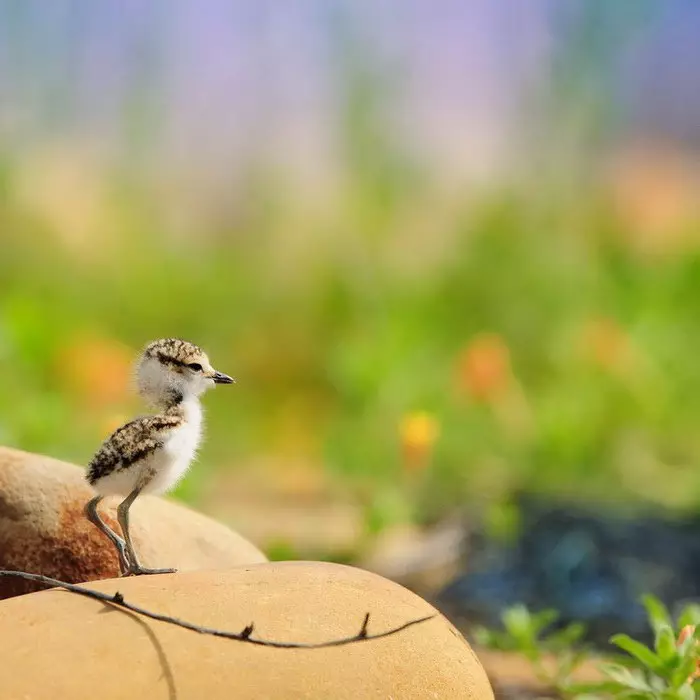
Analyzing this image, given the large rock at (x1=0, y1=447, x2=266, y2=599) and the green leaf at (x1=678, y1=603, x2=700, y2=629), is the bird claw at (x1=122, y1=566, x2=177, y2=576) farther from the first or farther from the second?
the green leaf at (x1=678, y1=603, x2=700, y2=629)

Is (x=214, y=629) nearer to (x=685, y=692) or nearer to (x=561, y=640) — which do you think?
(x=685, y=692)

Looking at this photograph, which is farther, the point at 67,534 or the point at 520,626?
the point at 520,626

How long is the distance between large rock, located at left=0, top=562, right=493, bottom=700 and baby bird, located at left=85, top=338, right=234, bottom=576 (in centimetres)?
19

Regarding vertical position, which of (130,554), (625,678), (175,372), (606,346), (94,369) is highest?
(606,346)

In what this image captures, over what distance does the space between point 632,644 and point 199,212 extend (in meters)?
7.29

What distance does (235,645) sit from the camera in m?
2.32

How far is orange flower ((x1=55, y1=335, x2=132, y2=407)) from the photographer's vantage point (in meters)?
7.06

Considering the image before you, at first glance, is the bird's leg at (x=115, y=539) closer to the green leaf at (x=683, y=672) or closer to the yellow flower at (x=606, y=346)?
the green leaf at (x=683, y=672)

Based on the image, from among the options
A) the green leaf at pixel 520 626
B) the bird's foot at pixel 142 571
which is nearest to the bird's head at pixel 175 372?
the bird's foot at pixel 142 571

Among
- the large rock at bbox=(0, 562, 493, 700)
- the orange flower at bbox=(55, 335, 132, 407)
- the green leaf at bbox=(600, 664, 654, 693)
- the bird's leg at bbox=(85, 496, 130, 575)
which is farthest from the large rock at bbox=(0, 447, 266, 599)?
the orange flower at bbox=(55, 335, 132, 407)

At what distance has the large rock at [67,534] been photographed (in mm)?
2969

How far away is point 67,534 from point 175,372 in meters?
0.58

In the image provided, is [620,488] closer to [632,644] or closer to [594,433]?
[594,433]

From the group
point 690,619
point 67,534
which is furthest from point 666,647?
point 67,534
